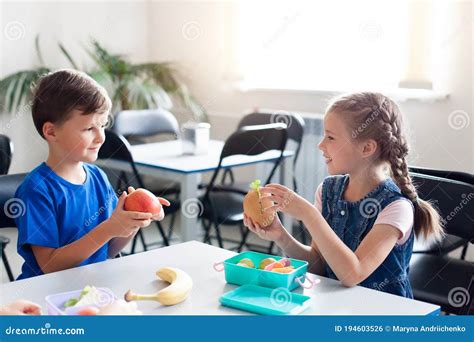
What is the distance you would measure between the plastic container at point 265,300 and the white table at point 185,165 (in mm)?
1689

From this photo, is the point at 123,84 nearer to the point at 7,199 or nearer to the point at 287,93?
the point at 287,93

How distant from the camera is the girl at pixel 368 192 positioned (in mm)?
1720

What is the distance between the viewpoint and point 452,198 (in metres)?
2.17

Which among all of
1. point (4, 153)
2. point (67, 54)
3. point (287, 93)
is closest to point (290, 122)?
point (287, 93)

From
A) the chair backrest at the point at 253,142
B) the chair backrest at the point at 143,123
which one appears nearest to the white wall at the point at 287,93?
the chair backrest at the point at 143,123

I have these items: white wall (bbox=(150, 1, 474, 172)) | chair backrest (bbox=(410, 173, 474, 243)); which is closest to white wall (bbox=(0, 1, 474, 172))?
white wall (bbox=(150, 1, 474, 172))

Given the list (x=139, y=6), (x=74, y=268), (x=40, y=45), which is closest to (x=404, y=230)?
(x=74, y=268)

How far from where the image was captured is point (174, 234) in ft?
15.1

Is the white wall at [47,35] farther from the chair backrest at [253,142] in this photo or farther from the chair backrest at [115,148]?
the chair backrest at [253,142]

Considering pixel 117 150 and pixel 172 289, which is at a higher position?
pixel 172 289

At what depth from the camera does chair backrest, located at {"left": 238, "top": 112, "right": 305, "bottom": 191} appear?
13.1ft

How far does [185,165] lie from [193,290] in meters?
1.77

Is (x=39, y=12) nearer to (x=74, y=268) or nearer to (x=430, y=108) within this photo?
(x=430, y=108)
